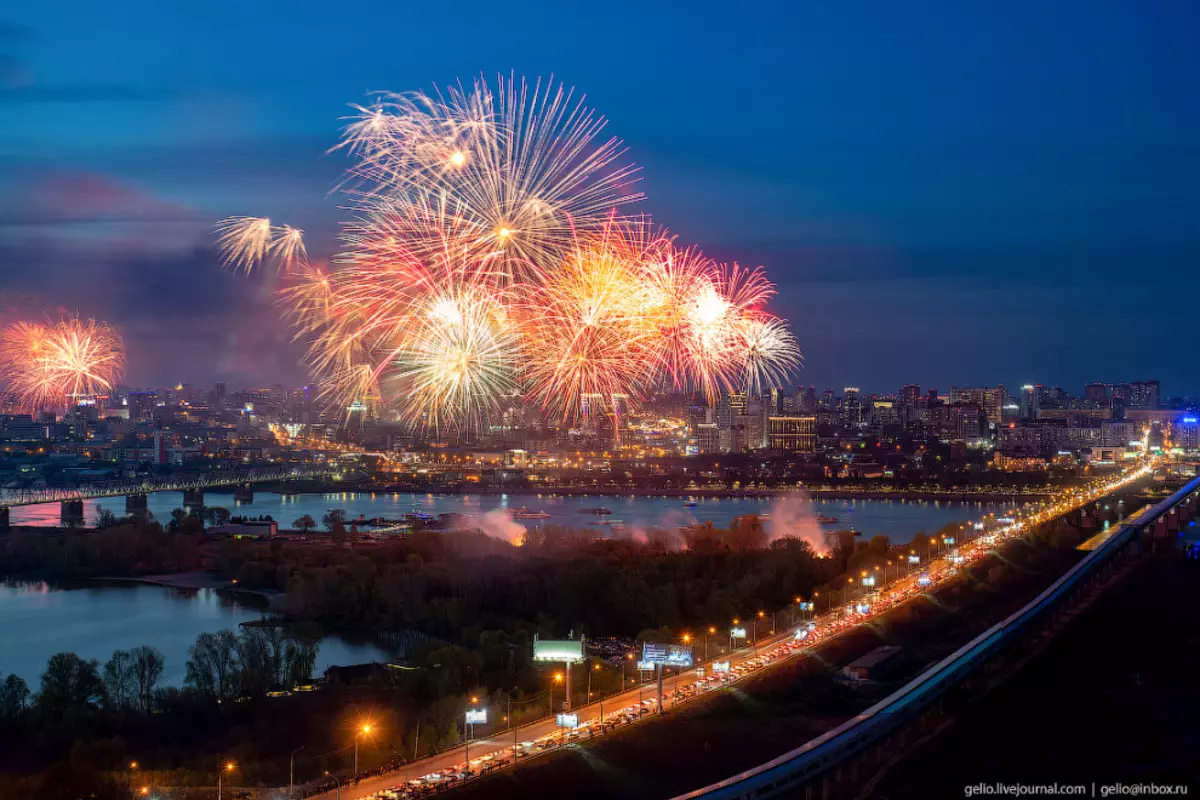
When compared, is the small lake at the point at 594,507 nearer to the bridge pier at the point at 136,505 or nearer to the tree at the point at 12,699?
the bridge pier at the point at 136,505

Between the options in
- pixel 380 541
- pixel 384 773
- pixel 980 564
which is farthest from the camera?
pixel 380 541

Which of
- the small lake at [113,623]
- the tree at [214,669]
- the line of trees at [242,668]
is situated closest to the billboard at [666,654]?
the line of trees at [242,668]

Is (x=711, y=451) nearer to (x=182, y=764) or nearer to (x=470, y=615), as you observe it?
(x=470, y=615)

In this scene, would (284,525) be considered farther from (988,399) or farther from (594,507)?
(988,399)

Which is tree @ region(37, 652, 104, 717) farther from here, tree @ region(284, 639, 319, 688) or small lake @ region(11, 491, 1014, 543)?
small lake @ region(11, 491, 1014, 543)

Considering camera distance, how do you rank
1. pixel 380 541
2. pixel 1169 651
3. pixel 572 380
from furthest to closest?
pixel 380 541, pixel 1169 651, pixel 572 380

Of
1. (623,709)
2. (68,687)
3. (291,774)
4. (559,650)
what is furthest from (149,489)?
(291,774)

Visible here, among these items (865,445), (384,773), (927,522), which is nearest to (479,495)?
(927,522)
